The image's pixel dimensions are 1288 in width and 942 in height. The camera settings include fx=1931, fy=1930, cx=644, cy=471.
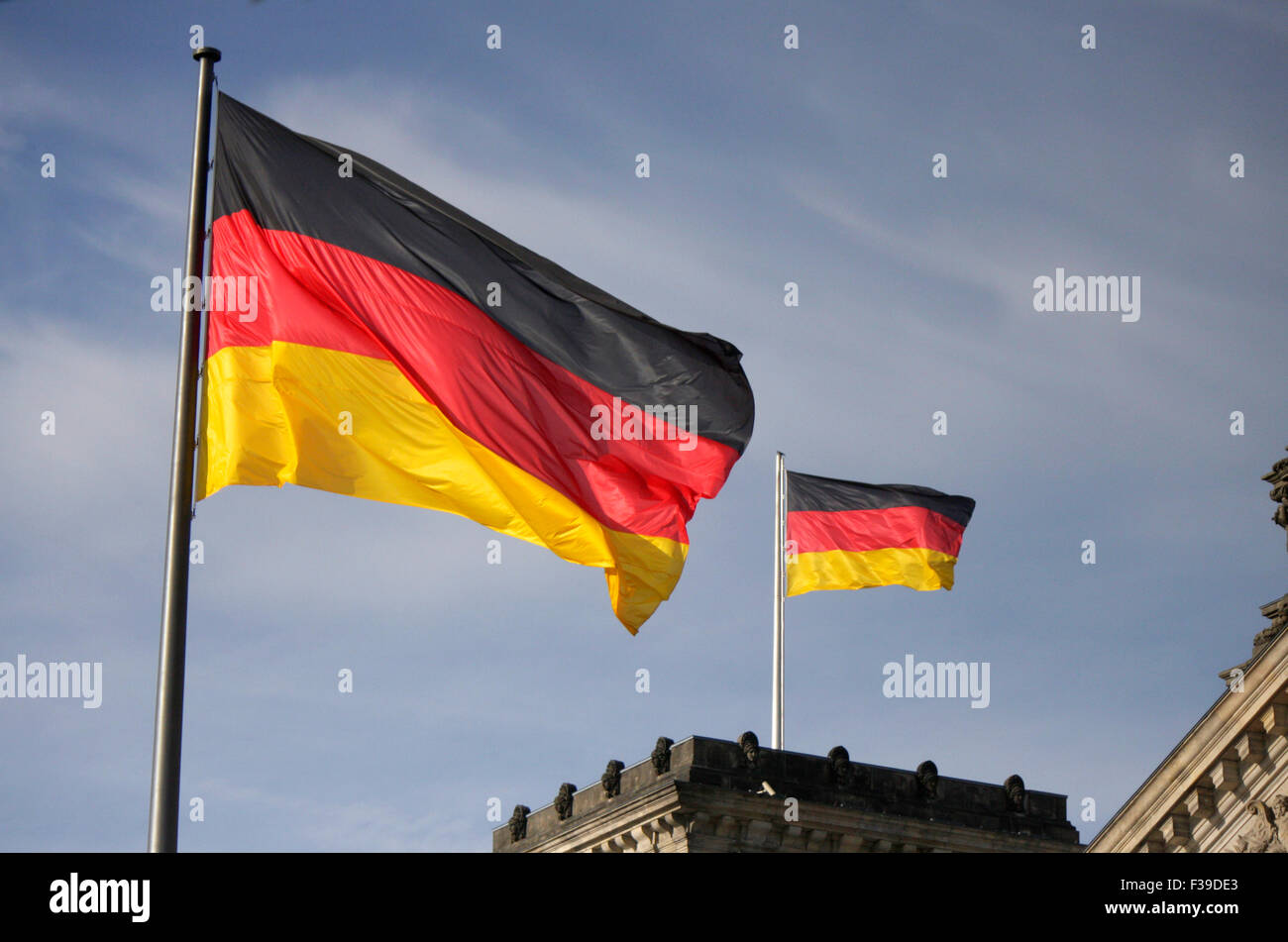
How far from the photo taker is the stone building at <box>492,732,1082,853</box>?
39.7m

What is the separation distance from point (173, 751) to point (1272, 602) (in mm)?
20461

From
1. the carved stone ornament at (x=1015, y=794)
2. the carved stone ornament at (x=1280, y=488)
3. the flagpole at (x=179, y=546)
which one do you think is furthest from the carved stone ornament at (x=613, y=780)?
the flagpole at (x=179, y=546)

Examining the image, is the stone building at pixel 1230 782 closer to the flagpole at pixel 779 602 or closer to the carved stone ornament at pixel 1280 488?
the carved stone ornament at pixel 1280 488

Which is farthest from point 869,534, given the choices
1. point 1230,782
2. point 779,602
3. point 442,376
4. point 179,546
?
point 179,546

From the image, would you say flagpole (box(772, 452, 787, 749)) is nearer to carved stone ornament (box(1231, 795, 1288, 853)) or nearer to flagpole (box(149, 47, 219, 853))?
carved stone ornament (box(1231, 795, 1288, 853))

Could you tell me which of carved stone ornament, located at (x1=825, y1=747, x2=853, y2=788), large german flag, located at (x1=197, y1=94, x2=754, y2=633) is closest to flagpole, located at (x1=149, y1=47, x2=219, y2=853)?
large german flag, located at (x1=197, y1=94, x2=754, y2=633)

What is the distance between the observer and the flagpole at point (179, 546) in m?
13.7

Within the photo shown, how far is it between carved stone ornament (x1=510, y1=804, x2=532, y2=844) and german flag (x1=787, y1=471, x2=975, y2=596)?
427 inches

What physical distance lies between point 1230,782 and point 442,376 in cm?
1453

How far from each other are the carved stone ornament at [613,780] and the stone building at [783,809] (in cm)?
3

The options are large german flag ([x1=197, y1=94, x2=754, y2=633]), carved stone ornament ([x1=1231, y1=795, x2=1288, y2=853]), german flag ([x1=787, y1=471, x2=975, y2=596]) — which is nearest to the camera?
large german flag ([x1=197, y1=94, x2=754, y2=633])
